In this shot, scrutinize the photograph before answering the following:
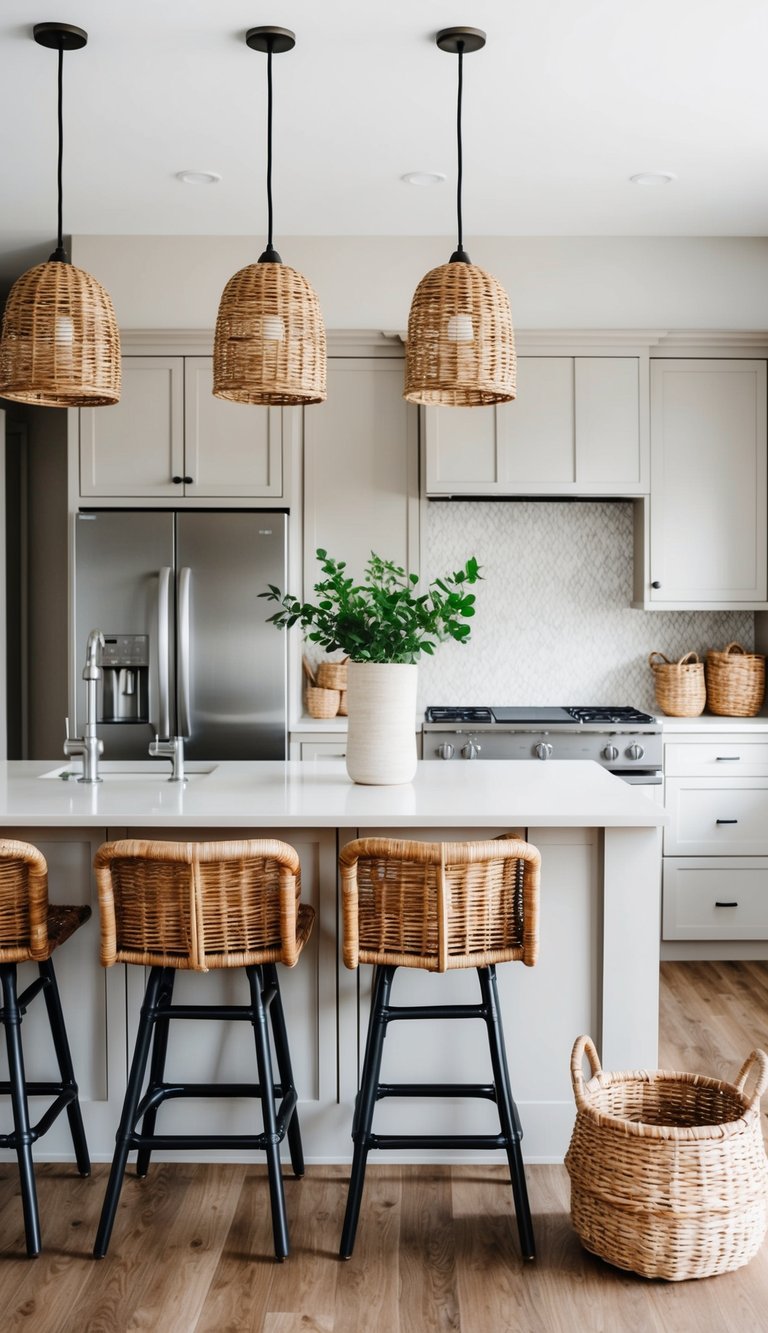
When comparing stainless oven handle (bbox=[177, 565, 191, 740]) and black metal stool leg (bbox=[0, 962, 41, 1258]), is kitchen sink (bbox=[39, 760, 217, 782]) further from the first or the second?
black metal stool leg (bbox=[0, 962, 41, 1258])

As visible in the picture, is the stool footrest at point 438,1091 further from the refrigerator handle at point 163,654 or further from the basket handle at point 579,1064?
the refrigerator handle at point 163,654

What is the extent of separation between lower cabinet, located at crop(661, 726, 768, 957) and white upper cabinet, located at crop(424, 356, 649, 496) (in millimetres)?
1130

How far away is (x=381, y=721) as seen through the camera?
9.87 feet

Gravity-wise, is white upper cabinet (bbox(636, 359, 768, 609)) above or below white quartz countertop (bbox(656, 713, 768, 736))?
above

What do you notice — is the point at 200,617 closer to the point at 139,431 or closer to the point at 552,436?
the point at 139,431

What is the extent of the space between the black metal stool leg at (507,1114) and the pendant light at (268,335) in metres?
1.41

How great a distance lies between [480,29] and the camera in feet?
9.86

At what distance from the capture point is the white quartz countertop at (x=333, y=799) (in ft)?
8.57

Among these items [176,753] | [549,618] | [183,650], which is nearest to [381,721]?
[176,753]

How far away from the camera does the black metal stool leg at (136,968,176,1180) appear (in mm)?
2736

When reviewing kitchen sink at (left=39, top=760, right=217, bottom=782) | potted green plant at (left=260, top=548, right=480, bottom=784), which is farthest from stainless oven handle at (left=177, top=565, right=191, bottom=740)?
potted green plant at (left=260, top=548, right=480, bottom=784)

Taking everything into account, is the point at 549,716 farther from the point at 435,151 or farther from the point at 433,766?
the point at 435,151

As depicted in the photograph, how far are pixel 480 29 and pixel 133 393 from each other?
2.13 m

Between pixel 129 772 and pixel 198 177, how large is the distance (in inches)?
82.2
